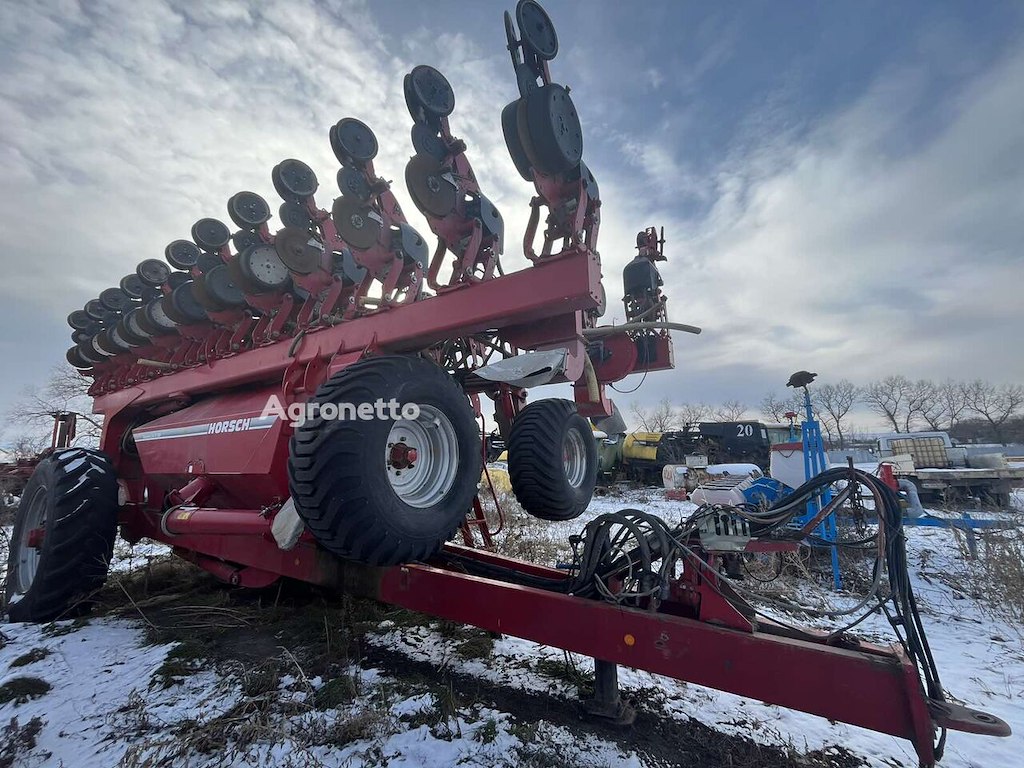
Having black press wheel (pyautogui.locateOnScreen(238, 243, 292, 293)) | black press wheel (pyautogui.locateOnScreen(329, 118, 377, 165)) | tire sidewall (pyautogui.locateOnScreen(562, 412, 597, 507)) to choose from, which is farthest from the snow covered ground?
black press wheel (pyautogui.locateOnScreen(329, 118, 377, 165))

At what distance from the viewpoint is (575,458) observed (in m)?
4.12

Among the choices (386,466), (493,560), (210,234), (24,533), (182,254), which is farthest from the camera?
(182,254)

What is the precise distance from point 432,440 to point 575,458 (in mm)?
1574

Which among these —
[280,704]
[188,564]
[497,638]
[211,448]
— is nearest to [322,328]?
[211,448]

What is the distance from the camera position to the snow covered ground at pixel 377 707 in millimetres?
2311

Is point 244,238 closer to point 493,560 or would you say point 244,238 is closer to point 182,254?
point 182,254

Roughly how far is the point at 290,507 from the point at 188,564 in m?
4.58

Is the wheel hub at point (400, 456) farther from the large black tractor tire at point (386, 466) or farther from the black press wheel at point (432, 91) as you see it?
the black press wheel at point (432, 91)

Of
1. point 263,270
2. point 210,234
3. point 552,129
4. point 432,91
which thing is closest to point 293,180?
A: point 263,270

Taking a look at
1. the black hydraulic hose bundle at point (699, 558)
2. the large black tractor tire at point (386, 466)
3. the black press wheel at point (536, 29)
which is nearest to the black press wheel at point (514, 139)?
the black press wheel at point (536, 29)

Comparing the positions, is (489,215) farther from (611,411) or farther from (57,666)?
(57,666)

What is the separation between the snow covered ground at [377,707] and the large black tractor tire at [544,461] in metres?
0.96


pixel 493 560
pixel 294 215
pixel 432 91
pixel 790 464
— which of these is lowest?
pixel 493 560

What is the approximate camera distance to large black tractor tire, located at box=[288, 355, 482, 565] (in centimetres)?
223
